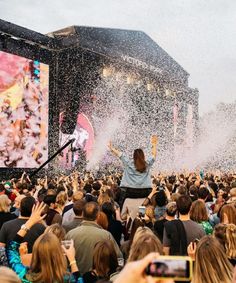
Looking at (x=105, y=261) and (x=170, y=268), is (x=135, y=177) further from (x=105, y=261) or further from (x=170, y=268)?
(x=170, y=268)

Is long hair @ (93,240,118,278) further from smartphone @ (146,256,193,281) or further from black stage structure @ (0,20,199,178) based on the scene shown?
black stage structure @ (0,20,199,178)

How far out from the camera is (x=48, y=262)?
9.78ft

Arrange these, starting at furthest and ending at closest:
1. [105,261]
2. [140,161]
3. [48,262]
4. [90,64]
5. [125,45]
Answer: [125,45] → [90,64] → [140,161] → [105,261] → [48,262]

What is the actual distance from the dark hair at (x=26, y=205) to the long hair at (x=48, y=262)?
1281mm

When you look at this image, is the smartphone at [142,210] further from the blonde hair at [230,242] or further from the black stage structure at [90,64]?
the black stage structure at [90,64]

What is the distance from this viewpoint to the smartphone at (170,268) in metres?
1.22

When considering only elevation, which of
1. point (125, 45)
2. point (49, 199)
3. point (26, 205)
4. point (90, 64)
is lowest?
point (49, 199)

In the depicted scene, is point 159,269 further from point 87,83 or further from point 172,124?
point 172,124

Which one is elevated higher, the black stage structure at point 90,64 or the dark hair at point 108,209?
the black stage structure at point 90,64

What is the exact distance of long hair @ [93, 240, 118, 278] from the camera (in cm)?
333

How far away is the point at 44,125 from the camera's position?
78.1 ft

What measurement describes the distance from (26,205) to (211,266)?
226 centimetres

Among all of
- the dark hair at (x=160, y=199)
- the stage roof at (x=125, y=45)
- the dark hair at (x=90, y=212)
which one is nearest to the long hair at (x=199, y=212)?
the dark hair at (x=160, y=199)

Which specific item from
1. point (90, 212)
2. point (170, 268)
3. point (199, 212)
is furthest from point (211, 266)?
point (199, 212)
